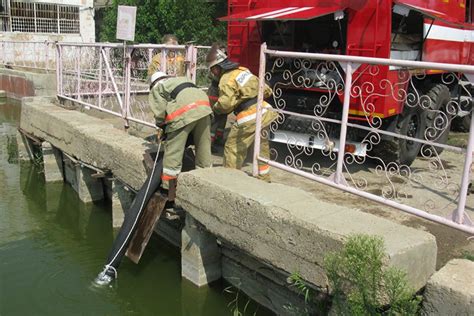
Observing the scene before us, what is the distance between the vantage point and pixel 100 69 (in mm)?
7477

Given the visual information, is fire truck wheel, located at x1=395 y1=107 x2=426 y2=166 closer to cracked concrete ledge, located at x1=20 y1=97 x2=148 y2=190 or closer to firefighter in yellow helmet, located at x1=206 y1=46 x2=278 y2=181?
firefighter in yellow helmet, located at x1=206 y1=46 x2=278 y2=181

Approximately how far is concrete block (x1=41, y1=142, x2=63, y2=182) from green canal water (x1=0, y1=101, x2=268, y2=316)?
0.55 m

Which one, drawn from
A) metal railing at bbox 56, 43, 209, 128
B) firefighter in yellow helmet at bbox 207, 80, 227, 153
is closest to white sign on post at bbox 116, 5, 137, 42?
metal railing at bbox 56, 43, 209, 128

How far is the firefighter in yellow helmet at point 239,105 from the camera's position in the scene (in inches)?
183

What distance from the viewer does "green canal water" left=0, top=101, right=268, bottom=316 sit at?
14.4 ft

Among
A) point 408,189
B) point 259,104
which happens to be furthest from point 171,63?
point 408,189

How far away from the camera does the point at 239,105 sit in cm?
475

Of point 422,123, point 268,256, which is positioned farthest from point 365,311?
point 422,123

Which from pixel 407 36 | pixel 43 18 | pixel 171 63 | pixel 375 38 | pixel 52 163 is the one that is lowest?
pixel 52 163

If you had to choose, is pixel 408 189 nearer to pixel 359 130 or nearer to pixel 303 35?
pixel 359 130

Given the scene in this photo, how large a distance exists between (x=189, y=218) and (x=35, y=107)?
4.69 m

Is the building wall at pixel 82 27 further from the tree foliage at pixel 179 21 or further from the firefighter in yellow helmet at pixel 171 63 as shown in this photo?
the firefighter in yellow helmet at pixel 171 63

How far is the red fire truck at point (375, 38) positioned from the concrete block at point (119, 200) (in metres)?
1.98

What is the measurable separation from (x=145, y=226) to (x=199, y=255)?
649mm
